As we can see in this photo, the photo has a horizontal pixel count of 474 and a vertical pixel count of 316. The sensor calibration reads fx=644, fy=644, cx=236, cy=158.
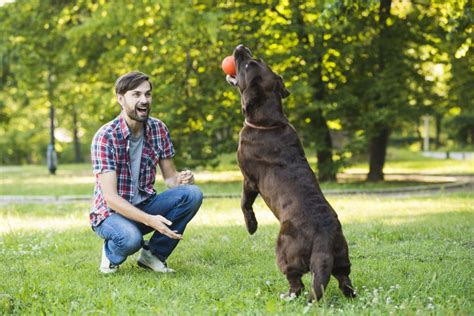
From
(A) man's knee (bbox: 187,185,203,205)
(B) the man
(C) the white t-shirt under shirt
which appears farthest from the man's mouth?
(A) man's knee (bbox: 187,185,203,205)

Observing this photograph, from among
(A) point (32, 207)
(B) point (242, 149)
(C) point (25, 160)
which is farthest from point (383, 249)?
(C) point (25, 160)

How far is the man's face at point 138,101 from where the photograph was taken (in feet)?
A: 18.2

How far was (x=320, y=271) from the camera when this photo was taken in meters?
4.13

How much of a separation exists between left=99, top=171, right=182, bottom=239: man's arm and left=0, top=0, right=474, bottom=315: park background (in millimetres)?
464

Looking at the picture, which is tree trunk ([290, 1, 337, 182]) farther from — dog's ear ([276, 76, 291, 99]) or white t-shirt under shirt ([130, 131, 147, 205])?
dog's ear ([276, 76, 291, 99])

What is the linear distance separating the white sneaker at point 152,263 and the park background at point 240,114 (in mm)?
130

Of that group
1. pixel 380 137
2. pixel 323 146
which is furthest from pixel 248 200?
pixel 380 137

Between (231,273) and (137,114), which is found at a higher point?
(137,114)

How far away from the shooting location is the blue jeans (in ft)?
18.0

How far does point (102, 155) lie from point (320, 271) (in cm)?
226

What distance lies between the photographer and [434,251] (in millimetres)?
6367

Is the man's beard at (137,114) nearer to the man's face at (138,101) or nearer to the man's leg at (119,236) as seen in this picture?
the man's face at (138,101)

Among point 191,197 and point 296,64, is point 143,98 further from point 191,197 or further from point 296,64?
point 296,64

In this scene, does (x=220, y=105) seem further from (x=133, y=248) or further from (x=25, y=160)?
(x=25, y=160)
